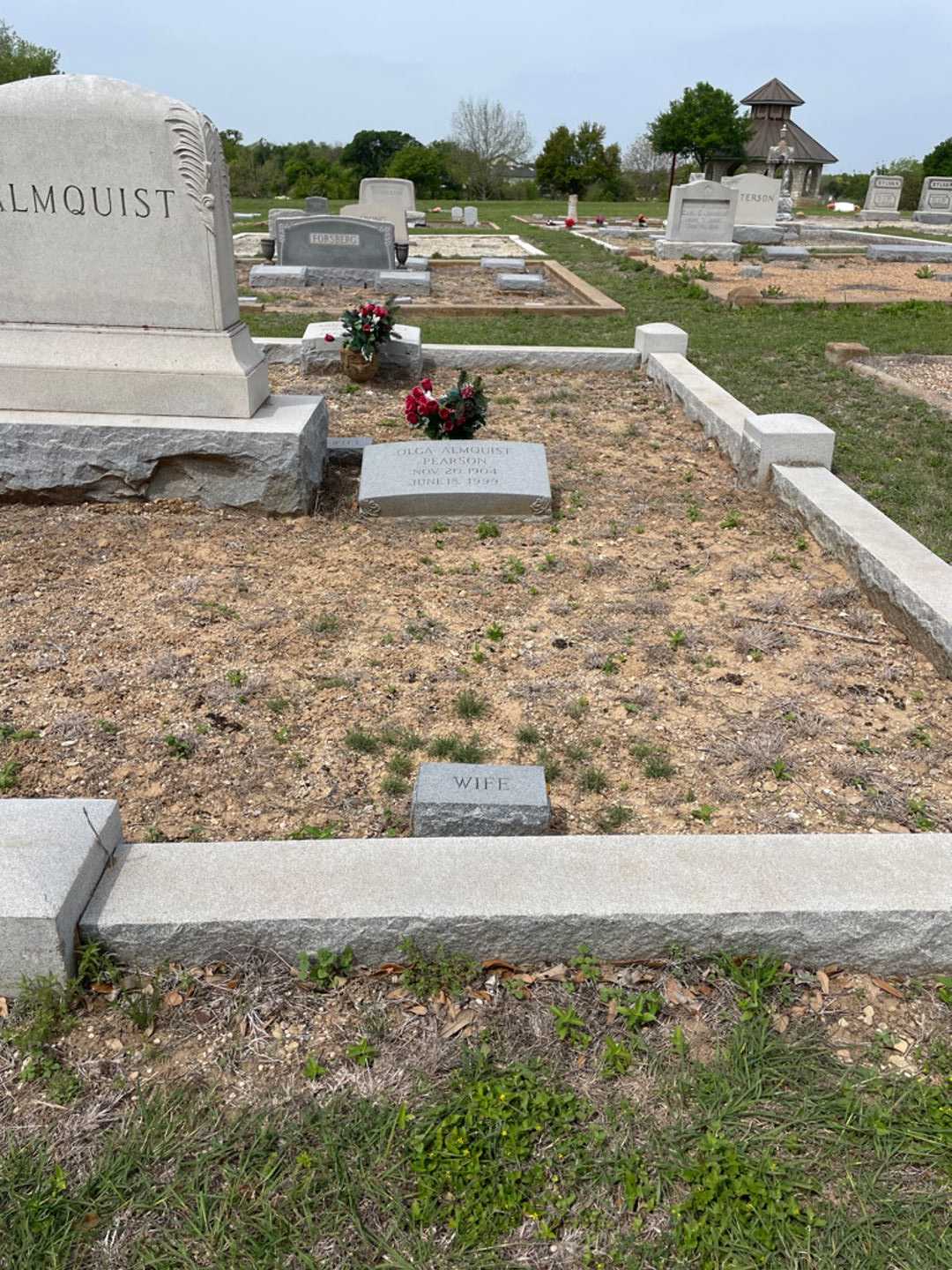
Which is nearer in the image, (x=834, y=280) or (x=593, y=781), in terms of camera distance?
(x=593, y=781)

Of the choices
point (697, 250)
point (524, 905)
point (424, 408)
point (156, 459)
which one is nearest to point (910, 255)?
point (697, 250)

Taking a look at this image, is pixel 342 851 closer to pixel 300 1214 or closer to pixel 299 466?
pixel 300 1214

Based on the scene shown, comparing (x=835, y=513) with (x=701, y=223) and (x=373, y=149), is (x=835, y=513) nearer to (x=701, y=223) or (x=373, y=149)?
(x=701, y=223)

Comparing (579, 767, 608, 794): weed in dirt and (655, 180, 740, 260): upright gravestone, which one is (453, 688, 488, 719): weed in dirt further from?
(655, 180, 740, 260): upright gravestone

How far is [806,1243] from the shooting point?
1681mm

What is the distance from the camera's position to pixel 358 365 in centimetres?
792

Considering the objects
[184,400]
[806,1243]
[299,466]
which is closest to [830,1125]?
[806,1243]

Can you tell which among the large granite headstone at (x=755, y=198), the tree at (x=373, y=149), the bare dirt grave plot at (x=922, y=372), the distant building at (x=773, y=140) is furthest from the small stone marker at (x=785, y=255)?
the distant building at (x=773, y=140)

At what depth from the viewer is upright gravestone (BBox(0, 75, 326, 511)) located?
4.60 metres

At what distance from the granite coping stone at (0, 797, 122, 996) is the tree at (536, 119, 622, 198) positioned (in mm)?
45409

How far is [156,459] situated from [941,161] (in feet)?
143

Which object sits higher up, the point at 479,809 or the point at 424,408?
the point at 424,408

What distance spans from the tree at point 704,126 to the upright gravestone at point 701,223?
107 feet

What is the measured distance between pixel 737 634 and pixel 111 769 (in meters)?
2.51
